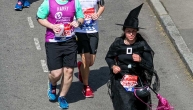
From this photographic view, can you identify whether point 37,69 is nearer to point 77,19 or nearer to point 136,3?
point 77,19

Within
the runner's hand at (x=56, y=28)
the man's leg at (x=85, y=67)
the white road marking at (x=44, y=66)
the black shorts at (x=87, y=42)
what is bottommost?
the white road marking at (x=44, y=66)

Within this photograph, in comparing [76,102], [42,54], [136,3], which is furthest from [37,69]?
[136,3]

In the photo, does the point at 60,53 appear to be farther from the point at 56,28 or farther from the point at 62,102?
the point at 62,102

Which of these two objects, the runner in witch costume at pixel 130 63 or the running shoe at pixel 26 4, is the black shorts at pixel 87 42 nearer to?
the runner in witch costume at pixel 130 63

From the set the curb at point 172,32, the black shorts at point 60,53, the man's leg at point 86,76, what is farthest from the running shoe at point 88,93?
the curb at point 172,32

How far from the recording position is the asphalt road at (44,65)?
9844mm

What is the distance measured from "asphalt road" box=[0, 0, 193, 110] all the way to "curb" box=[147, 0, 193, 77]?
0.35ft

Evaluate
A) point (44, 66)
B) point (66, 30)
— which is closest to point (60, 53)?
point (66, 30)

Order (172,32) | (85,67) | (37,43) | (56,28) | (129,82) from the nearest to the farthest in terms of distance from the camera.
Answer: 1. (129,82)
2. (56,28)
3. (85,67)
4. (37,43)
5. (172,32)

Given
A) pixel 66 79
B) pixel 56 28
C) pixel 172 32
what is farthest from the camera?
pixel 172 32

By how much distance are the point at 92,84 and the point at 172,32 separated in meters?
2.46

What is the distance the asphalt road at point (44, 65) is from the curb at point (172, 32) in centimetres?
11

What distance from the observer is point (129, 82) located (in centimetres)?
837

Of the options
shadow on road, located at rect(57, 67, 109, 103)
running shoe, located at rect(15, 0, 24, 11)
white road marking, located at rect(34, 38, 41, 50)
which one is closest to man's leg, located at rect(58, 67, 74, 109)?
shadow on road, located at rect(57, 67, 109, 103)
